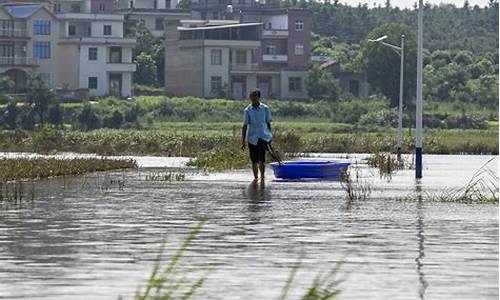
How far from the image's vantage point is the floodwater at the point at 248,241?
11.9 metres

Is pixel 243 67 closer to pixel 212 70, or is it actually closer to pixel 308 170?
pixel 212 70

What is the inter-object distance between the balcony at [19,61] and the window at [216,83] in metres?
12.4

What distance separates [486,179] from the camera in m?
29.5

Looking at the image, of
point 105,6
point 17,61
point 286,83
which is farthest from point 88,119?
point 105,6

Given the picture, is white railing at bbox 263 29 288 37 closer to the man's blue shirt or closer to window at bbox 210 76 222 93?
window at bbox 210 76 222 93

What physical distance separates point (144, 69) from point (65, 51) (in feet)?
32.7

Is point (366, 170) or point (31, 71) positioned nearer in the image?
point (366, 170)

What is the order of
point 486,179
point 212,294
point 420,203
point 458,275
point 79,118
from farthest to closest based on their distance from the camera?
1. point 79,118
2. point 486,179
3. point 420,203
4. point 458,275
5. point 212,294

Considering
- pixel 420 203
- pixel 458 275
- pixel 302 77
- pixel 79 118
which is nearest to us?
pixel 458 275

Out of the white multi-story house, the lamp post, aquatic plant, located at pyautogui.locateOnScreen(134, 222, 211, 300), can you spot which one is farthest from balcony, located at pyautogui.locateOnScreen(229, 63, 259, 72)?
aquatic plant, located at pyautogui.locateOnScreen(134, 222, 211, 300)

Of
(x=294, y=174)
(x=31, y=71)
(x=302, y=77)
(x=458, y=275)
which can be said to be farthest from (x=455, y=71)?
(x=458, y=275)

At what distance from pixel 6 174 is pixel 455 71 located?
265 feet

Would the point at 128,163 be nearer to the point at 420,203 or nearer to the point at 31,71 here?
the point at 420,203

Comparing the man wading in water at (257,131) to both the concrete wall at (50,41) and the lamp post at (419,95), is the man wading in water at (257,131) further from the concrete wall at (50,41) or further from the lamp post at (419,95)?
the concrete wall at (50,41)
